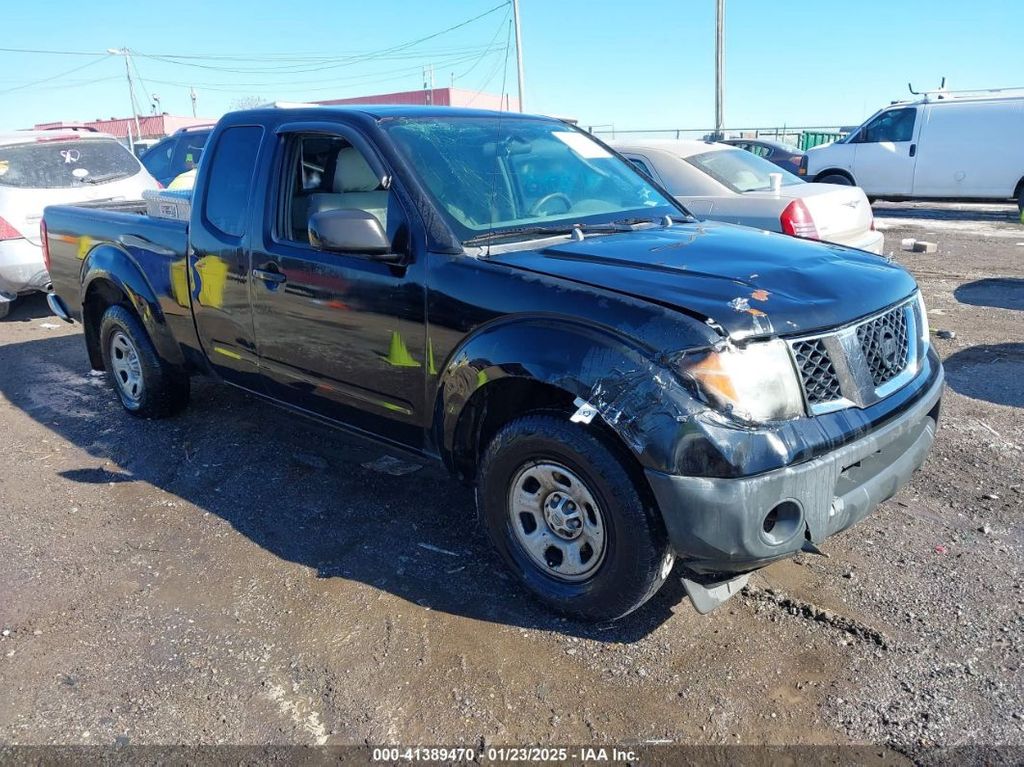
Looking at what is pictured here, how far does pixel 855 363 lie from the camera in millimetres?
2766

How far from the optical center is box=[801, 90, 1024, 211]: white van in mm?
15375

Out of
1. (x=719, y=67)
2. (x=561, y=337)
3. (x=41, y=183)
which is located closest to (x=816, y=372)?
(x=561, y=337)

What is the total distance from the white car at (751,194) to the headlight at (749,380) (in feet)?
12.6

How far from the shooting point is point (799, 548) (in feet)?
8.68

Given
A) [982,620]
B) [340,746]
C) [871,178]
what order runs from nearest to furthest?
1. [340,746]
2. [982,620]
3. [871,178]

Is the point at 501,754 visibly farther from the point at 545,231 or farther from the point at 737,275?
the point at 545,231

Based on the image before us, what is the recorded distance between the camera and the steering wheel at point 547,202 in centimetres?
361

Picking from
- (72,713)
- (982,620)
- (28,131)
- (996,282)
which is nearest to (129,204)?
(28,131)

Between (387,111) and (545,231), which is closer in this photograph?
(545,231)

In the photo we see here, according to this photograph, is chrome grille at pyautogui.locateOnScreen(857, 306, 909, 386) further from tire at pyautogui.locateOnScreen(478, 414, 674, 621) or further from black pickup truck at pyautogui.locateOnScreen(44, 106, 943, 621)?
tire at pyautogui.locateOnScreen(478, 414, 674, 621)

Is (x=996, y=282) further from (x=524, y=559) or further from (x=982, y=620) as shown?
(x=524, y=559)

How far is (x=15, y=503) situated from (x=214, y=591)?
172cm

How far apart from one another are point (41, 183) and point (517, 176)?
732 centimetres

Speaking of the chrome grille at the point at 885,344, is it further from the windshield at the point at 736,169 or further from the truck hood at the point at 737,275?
the windshield at the point at 736,169
